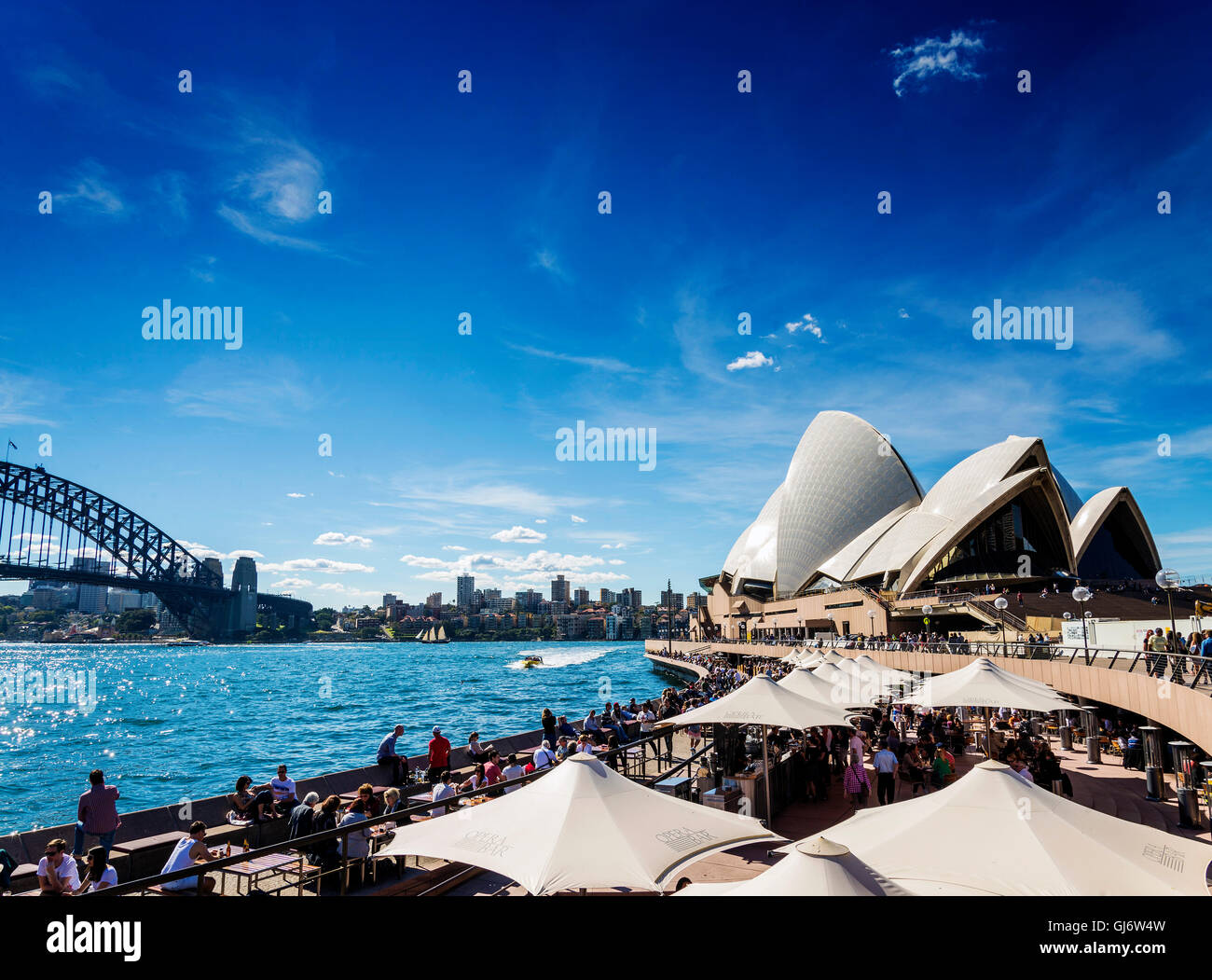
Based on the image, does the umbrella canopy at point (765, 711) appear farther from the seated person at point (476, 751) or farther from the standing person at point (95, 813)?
the standing person at point (95, 813)

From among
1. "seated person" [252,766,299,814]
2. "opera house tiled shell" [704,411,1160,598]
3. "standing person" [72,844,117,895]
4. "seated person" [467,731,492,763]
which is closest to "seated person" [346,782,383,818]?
"seated person" [252,766,299,814]

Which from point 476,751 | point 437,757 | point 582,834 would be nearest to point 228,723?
point 476,751

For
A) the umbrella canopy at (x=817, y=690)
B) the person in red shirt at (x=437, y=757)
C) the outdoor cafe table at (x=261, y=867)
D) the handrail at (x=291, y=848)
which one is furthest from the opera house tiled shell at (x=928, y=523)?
the outdoor cafe table at (x=261, y=867)

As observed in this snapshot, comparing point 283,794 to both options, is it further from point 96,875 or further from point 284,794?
point 96,875

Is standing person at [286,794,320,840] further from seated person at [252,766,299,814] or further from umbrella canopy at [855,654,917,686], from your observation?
umbrella canopy at [855,654,917,686]

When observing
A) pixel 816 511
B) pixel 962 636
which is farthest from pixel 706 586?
pixel 962 636

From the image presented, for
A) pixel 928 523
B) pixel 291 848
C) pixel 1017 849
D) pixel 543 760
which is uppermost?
pixel 928 523

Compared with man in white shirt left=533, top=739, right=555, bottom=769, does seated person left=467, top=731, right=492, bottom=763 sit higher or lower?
lower
